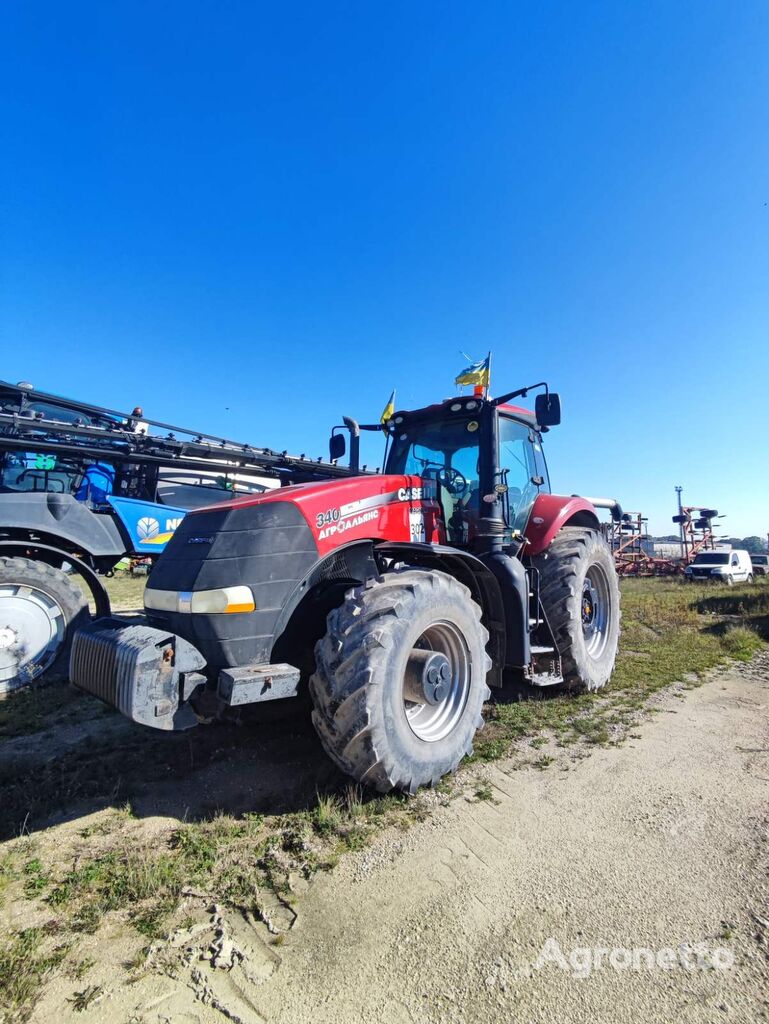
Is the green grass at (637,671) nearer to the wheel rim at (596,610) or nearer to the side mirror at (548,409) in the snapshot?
the wheel rim at (596,610)

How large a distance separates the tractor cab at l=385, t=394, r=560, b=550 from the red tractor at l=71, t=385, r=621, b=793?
2 centimetres

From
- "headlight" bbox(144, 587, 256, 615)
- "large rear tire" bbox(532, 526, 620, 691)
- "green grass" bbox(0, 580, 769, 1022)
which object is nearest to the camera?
"green grass" bbox(0, 580, 769, 1022)

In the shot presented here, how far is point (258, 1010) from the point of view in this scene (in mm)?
1651

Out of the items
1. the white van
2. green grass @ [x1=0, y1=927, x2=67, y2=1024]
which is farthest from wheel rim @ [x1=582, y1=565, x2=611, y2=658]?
the white van

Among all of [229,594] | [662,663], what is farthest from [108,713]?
[662,663]

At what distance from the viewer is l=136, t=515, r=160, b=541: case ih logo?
6.66 metres

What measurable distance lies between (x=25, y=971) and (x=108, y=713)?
3092 mm

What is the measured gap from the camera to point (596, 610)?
5.82m

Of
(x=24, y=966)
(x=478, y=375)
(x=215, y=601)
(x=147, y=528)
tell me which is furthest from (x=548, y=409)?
(x=147, y=528)

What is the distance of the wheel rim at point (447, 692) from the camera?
327 centimetres

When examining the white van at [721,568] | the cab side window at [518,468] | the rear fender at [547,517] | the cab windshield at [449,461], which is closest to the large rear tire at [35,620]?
the cab windshield at [449,461]

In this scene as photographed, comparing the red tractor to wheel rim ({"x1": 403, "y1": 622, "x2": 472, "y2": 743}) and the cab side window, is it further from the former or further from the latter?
the cab side window

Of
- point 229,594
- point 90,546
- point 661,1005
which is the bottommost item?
point 661,1005

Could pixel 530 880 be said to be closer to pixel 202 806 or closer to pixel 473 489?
pixel 202 806
